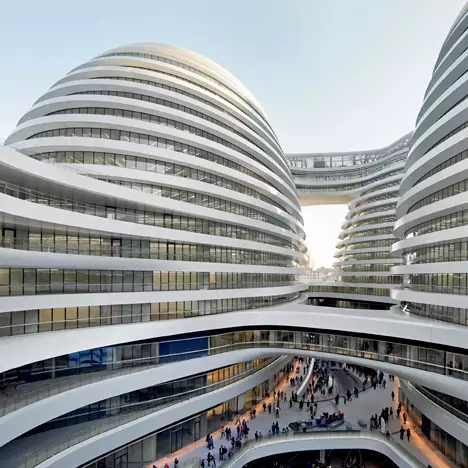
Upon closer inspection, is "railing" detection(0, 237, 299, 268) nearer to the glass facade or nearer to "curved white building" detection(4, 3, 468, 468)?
"curved white building" detection(4, 3, 468, 468)

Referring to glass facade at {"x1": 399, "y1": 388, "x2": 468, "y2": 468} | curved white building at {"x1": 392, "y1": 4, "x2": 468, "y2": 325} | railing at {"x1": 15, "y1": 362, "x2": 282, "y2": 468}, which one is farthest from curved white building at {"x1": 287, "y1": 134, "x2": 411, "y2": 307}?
railing at {"x1": 15, "y1": 362, "x2": 282, "y2": 468}

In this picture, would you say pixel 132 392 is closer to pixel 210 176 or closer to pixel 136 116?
pixel 210 176

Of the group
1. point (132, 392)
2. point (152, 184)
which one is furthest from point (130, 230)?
point (132, 392)

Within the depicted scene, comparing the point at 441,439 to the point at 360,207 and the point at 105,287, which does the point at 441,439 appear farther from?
the point at 360,207

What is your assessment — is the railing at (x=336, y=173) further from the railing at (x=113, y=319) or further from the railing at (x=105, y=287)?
the railing at (x=105, y=287)

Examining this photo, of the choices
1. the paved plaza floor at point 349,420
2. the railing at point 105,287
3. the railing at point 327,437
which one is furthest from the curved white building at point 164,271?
the railing at point 327,437

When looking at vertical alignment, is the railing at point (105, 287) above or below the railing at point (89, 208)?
below
